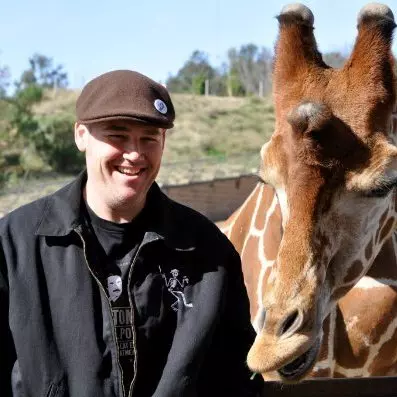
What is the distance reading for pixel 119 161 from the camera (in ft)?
7.36

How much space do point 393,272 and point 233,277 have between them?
4.19ft

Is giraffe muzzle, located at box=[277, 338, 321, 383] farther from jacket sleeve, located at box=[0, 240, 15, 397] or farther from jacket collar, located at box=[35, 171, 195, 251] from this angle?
jacket sleeve, located at box=[0, 240, 15, 397]

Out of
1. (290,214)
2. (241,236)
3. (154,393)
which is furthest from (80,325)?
(241,236)

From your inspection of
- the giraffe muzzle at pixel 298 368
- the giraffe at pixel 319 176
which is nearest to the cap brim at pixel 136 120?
the giraffe at pixel 319 176

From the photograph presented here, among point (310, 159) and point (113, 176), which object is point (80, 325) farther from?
point (310, 159)

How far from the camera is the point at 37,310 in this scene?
2100 mm

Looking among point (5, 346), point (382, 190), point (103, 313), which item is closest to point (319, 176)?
point (382, 190)

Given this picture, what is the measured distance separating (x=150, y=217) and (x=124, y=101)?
40 cm

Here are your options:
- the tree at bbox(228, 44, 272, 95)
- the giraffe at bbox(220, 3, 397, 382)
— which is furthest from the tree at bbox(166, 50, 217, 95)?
the giraffe at bbox(220, 3, 397, 382)

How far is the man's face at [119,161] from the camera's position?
222 centimetres

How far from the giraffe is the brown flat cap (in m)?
0.56

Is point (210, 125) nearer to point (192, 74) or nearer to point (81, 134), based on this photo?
point (192, 74)

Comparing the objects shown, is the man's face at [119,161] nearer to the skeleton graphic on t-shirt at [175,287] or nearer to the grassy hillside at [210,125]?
the skeleton graphic on t-shirt at [175,287]

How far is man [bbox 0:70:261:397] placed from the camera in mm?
2100
